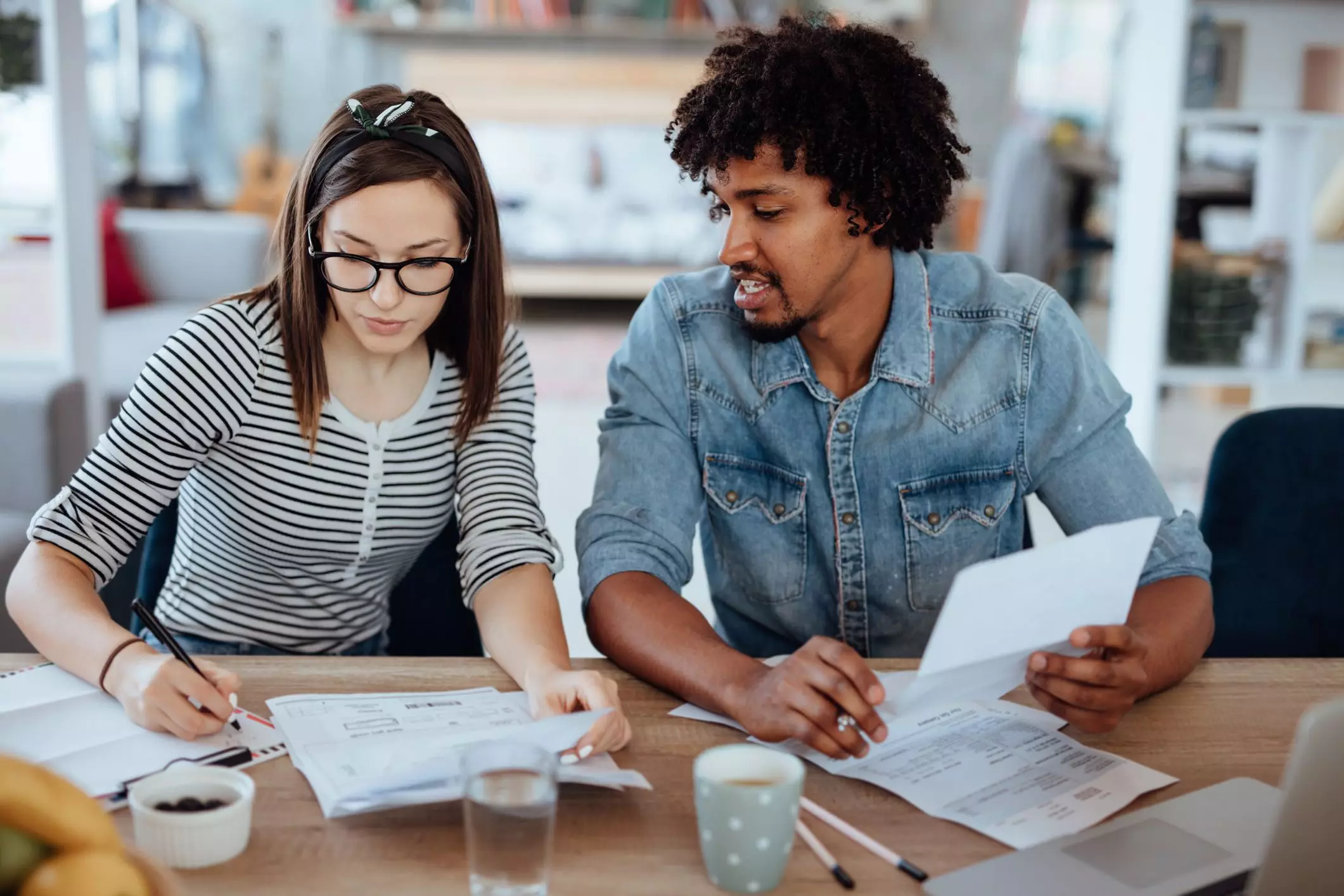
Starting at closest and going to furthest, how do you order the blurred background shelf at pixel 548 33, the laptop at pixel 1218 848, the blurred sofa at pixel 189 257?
the laptop at pixel 1218 848, the blurred sofa at pixel 189 257, the blurred background shelf at pixel 548 33

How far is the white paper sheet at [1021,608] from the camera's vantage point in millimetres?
814

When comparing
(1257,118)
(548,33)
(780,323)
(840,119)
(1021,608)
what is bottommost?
(1021,608)

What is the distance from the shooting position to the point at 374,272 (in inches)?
48.4

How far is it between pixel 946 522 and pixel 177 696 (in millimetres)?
832

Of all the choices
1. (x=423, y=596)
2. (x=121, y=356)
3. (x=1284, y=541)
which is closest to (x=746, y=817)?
(x=423, y=596)

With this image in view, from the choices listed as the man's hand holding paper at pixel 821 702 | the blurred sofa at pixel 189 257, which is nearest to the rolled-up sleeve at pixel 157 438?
the man's hand holding paper at pixel 821 702

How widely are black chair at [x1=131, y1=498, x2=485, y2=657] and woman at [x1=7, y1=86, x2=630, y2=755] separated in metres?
0.03

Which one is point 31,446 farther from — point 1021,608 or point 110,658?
point 1021,608

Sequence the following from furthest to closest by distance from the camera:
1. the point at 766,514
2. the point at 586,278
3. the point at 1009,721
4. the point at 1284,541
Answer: the point at 586,278 → the point at 1284,541 → the point at 766,514 → the point at 1009,721

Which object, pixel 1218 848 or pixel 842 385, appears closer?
pixel 1218 848

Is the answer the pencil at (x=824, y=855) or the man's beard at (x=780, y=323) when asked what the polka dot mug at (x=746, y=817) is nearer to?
the pencil at (x=824, y=855)

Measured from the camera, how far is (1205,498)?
1662 millimetres

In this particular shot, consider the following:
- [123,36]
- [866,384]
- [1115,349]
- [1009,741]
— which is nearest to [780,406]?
[866,384]

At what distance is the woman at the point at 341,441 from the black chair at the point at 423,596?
0.09 ft
